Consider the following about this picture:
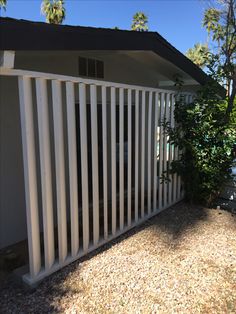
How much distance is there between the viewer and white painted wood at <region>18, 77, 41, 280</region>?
2.49 metres

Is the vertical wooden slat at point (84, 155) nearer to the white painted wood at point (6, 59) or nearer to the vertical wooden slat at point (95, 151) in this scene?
the vertical wooden slat at point (95, 151)

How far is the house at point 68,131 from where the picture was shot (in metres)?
2.57

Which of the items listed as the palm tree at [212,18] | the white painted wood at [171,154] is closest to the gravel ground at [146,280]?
the white painted wood at [171,154]

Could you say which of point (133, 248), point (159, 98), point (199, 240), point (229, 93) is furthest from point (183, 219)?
point (229, 93)

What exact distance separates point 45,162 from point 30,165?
0.57 feet

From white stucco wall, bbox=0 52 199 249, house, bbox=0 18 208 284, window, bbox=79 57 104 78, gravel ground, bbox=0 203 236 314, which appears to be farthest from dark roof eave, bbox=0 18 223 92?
gravel ground, bbox=0 203 236 314

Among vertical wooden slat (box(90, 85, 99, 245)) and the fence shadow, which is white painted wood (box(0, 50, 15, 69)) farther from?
the fence shadow

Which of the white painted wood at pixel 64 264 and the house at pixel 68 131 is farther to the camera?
the white painted wood at pixel 64 264

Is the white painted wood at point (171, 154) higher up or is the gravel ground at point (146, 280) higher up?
the white painted wood at point (171, 154)

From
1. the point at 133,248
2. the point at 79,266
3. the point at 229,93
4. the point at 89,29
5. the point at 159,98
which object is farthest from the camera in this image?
the point at 229,93

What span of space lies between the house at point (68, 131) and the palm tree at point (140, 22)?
1753 cm

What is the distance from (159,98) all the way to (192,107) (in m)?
0.62

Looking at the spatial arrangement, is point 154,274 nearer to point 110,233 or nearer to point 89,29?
point 110,233

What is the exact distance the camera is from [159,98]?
14.5 ft
